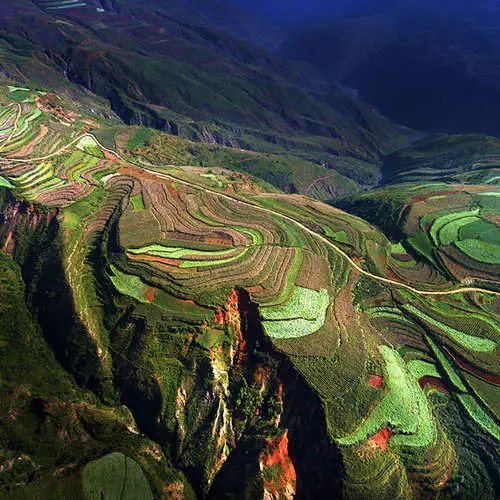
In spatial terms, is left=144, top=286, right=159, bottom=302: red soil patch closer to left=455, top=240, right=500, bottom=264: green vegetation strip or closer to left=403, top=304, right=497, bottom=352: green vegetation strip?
left=403, top=304, right=497, bottom=352: green vegetation strip

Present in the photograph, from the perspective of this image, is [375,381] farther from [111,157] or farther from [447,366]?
[111,157]

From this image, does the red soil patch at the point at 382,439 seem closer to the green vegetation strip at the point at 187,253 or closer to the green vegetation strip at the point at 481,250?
the green vegetation strip at the point at 187,253

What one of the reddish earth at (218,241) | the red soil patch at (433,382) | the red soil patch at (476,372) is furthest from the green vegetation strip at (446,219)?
the reddish earth at (218,241)

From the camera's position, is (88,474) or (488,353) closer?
(88,474)

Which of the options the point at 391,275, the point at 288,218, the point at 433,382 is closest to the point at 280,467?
the point at 433,382

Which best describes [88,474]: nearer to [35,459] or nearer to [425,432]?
[35,459]

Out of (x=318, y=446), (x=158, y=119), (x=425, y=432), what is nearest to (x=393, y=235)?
(x=425, y=432)
